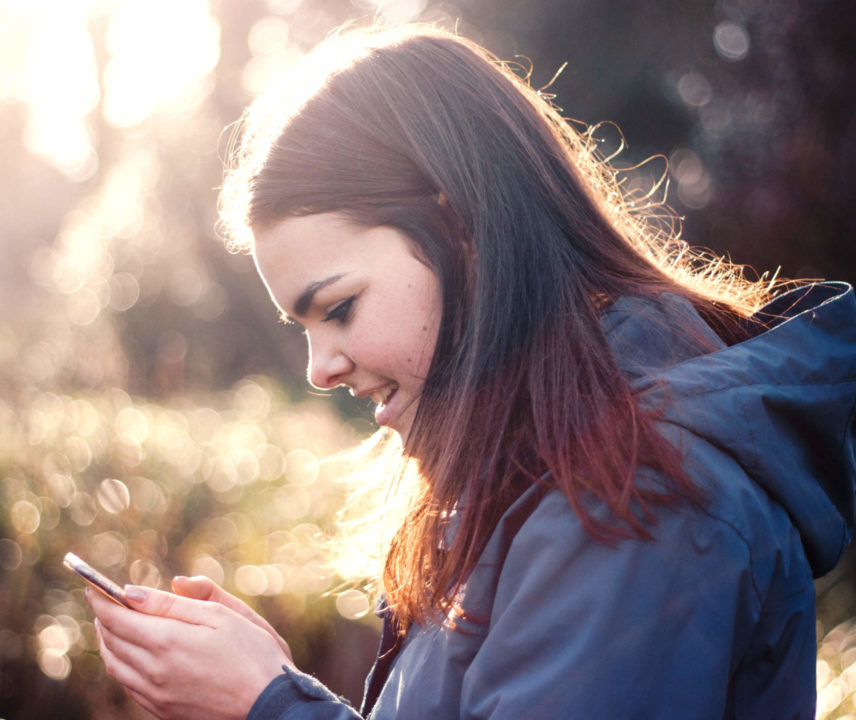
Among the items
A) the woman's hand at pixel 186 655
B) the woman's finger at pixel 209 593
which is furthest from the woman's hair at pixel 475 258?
the woman's finger at pixel 209 593

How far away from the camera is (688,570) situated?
1.04 metres

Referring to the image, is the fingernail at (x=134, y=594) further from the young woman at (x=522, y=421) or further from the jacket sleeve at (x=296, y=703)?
the jacket sleeve at (x=296, y=703)

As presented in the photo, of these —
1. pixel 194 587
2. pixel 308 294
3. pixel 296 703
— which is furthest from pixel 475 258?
pixel 194 587

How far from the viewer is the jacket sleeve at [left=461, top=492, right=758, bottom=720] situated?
1029mm

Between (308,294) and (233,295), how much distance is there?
30.5 feet

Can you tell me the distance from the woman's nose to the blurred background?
1.16 metres

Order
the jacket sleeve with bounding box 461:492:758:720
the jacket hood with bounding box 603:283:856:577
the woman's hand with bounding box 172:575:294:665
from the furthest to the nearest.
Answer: the woman's hand with bounding box 172:575:294:665, the jacket hood with bounding box 603:283:856:577, the jacket sleeve with bounding box 461:492:758:720

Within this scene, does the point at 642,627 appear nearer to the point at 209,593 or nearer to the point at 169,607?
the point at 169,607

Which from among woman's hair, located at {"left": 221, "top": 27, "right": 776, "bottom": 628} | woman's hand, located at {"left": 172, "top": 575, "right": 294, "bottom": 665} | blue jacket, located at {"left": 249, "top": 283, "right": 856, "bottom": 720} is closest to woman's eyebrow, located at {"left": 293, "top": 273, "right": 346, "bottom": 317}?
woman's hair, located at {"left": 221, "top": 27, "right": 776, "bottom": 628}

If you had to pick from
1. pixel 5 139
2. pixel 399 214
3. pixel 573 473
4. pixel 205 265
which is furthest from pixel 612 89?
pixel 5 139

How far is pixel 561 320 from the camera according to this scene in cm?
143

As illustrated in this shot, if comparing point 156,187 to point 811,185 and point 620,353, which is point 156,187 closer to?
point 811,185

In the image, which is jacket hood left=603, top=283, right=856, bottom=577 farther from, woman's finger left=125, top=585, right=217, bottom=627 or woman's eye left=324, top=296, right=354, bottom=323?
woman's finger left=125, top=585, right=217, bottom=627

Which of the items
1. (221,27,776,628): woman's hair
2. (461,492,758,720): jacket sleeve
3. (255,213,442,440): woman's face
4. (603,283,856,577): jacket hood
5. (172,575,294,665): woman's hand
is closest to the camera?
(461,492,758,720): jacket sleeve
